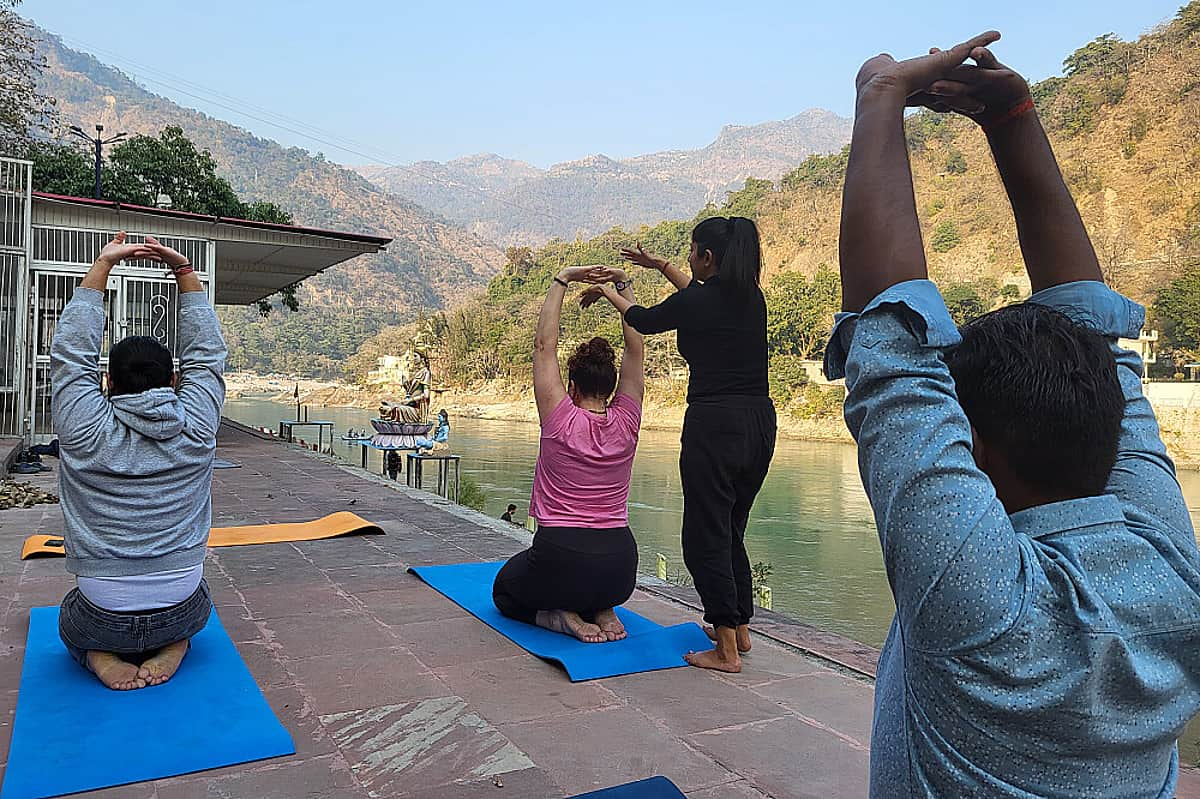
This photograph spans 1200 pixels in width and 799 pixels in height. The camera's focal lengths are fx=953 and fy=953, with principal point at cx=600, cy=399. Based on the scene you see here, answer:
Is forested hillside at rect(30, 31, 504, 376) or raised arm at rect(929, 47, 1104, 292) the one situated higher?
forested hillside at rect(30, 31, 504, 376)

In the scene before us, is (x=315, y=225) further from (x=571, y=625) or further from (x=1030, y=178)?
(x=1030, y=178)

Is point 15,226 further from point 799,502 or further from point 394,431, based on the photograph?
point 799,502

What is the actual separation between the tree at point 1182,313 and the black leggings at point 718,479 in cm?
3666

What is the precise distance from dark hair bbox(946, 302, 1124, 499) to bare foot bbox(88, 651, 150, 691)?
9.51 ft

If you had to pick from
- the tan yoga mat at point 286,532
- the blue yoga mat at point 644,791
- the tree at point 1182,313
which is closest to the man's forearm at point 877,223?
the blue yoga mat at point 644,791

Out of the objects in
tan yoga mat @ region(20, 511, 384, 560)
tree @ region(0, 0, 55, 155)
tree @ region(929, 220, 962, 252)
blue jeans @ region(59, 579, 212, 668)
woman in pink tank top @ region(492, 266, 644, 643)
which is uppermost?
tree @ region(929, 220, 962, 252)

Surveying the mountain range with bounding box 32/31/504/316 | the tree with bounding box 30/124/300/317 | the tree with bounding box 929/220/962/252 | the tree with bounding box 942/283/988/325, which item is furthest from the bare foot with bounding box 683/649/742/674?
the mountain range with bounding box 32/31/504/316

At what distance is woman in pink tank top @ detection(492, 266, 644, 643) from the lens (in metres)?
3.58

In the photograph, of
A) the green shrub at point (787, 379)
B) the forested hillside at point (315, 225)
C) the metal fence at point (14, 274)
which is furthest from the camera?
the forested hillside at point (315, 225)

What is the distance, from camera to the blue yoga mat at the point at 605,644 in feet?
11.0

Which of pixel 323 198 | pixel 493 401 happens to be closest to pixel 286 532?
pixel 493 401

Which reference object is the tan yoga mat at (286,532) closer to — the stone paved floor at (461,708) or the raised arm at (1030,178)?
the stone paved floor at (461,708)

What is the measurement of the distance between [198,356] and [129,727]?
115 centimetres

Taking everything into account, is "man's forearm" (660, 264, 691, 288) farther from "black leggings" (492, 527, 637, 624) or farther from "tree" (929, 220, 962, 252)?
"tree" (929, 220, 962, 252)
